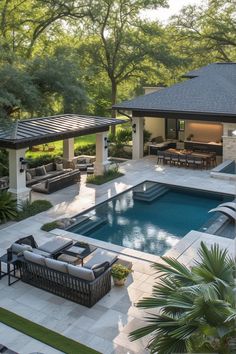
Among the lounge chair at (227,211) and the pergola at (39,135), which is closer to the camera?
the lounge chair at (227,211)

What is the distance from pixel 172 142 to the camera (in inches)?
1114

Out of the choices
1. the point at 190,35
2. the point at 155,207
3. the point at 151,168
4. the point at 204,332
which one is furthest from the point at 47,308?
the point at 190,35

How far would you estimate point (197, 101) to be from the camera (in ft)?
78.2

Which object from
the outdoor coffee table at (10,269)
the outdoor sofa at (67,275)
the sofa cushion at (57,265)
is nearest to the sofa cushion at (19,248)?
the outdoor sofa at (67,275)

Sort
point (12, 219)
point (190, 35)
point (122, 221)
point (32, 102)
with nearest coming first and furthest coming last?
point (32, 102)
point (12, 219)
point (122, 221)
point (190, 35)

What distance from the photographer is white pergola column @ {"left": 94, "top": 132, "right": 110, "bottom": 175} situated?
67.6 feet

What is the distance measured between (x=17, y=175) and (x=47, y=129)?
8.17 feet

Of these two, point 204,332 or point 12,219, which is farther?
point 12,219

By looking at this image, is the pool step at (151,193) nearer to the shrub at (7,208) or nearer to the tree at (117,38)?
the shrub at (7,208)

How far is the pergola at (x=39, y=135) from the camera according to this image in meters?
15.0

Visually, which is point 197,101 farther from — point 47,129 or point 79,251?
point 79,251

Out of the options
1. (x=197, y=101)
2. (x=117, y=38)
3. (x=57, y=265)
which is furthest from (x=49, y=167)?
(x=117, y=38)

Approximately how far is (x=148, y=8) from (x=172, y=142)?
11548mm

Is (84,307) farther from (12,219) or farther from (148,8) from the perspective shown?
(148,8)
